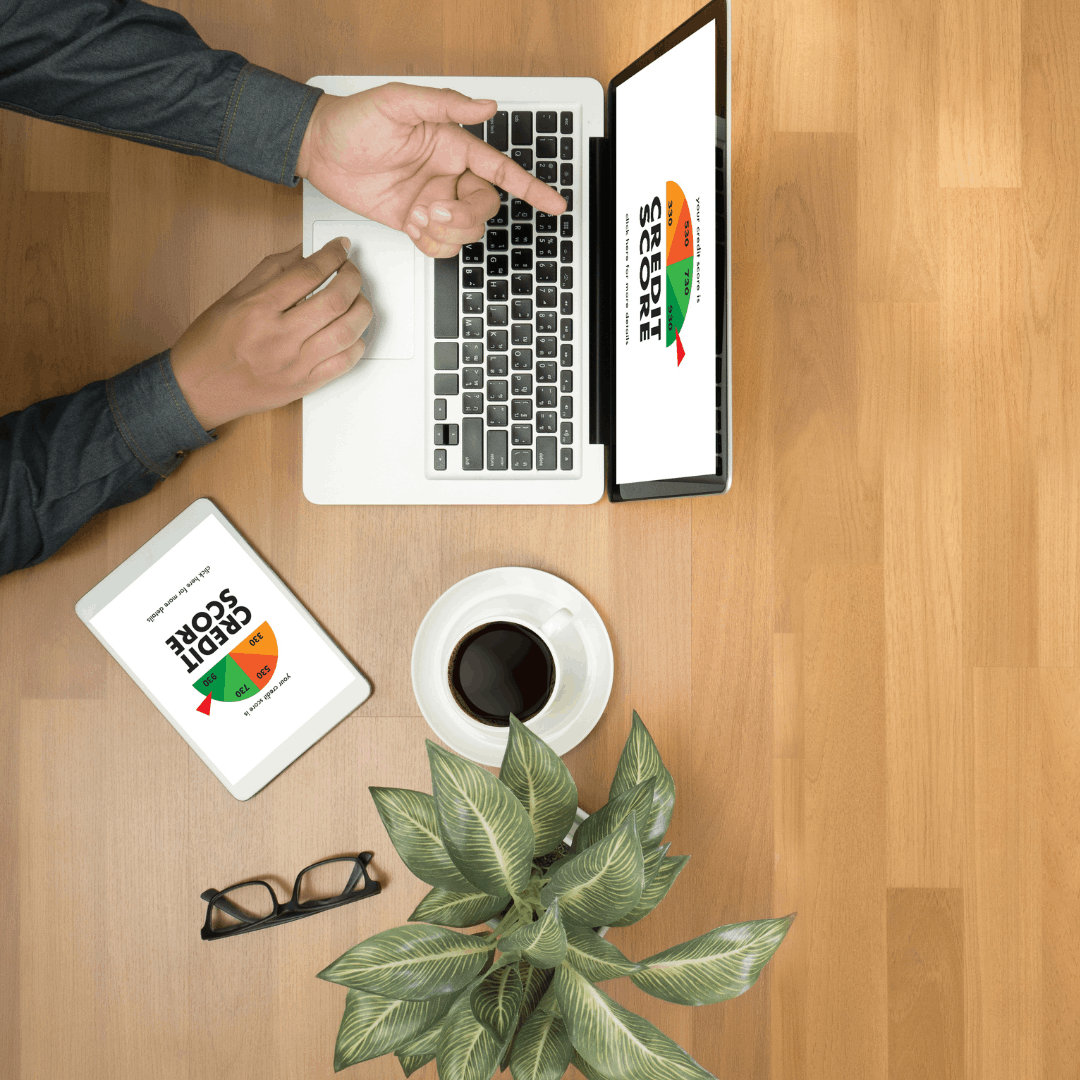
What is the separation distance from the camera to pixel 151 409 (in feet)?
2.45

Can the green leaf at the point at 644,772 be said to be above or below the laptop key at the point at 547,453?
below

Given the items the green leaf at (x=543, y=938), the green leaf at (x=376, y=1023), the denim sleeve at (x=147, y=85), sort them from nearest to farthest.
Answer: the green leaf at (x=543, y=938)
the green leaf at (x=376, y=1023)
the denim sleeve at (x=147, y=85)

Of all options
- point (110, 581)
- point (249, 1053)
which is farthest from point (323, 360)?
point (249, 1053)

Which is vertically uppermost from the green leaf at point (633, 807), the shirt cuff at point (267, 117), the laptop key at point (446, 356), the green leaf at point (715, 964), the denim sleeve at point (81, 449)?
the shirt cuff at point (267, 117)

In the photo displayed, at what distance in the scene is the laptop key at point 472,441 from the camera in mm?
781

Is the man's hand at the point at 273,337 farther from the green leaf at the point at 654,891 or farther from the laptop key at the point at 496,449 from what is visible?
the green leaf at the point at 654,891

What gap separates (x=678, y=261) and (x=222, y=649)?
570mm

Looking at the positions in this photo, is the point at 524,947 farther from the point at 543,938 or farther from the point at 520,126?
the point at 520,126

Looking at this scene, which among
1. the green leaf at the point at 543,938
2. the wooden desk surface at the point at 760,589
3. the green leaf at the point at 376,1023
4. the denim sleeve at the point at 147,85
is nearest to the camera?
the green leaf at the point at 543,938

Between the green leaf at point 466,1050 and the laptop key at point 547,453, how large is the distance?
0.46m

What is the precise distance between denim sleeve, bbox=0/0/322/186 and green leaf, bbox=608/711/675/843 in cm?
62

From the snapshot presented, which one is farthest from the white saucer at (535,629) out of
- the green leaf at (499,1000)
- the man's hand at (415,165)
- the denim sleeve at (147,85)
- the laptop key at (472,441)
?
the denim sleeve at (147,85)

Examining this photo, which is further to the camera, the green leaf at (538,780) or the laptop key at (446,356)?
the laptop key at (446,356)

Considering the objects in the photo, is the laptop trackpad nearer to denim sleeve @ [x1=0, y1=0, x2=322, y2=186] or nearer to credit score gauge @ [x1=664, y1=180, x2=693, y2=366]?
denim sleeve @ [x1=0, y1=0, x2=322, y2=186]
